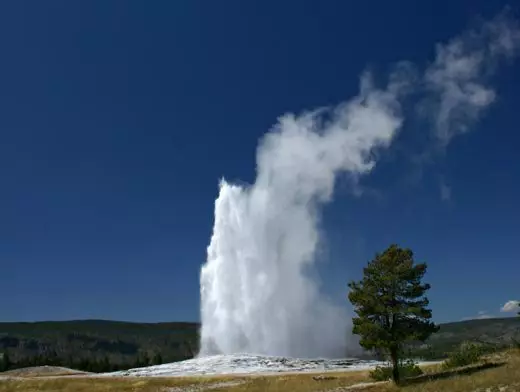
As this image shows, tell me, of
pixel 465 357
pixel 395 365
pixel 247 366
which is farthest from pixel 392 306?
pixel 247 366

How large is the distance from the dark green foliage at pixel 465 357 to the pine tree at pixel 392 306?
8.94 meters

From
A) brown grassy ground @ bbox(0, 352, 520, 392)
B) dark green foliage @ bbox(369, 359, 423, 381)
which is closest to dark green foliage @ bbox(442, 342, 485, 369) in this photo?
brown grassy ground @ bbox(0, 352, 520, 392)

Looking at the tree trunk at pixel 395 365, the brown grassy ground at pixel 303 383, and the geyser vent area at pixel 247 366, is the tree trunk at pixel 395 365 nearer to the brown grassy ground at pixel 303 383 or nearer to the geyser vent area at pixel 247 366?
the brown grassy ground at pixel 303 383

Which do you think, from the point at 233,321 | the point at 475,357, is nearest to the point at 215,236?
the point at 233,321

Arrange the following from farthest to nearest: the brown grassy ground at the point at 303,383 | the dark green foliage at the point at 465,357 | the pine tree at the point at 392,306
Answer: the dark green foliage at the point at 465,357 < the pine tree at the point at 392,306 < the brown grassy ground at the point at 303,383

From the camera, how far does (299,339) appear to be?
330 ft

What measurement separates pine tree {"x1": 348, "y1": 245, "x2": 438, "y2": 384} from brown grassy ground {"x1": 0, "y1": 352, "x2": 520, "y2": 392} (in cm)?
303

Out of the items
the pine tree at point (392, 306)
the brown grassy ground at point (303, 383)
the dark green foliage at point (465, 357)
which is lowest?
the brown grassy ground at point (303, 383)

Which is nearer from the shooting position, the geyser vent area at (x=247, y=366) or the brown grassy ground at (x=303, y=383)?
the brown grassy ground at (x=303, y=383)

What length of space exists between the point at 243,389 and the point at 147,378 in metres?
18.7

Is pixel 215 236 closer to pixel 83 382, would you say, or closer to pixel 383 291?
pixel 83 382

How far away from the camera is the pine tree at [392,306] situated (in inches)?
1455

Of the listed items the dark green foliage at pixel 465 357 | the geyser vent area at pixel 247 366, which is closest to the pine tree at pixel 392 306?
the dark green foliage at pixel 465 357

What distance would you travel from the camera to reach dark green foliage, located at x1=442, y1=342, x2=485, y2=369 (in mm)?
44144
